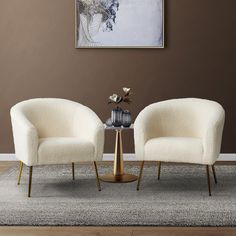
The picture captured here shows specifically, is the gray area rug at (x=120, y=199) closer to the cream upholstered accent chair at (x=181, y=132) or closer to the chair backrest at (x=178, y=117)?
the cream upholstered accent chair at (x=181, y=132)

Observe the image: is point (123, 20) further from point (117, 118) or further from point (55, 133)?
point (55, 133)

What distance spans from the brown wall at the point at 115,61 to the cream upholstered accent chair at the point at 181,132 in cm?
109

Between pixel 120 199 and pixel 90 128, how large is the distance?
74 cm

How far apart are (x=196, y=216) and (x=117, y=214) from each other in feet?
1.78

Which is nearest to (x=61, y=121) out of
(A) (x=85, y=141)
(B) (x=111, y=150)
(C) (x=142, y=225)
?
(A) (x=85, y=141)

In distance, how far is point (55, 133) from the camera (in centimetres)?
514

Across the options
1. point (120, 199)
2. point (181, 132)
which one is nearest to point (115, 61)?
point (181, 132)

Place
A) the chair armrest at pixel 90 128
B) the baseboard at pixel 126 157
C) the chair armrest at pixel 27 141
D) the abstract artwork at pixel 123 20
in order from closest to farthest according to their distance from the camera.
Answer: the chair armrest at pixel 27 141 → the chair armrest at pixel 90 128 → the abstract artwork at pixel 123 20 → the baseboard at pixel 126 157

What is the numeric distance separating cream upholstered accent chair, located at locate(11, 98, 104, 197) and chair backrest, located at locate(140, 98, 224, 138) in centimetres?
56

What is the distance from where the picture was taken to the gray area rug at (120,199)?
382 centimetres

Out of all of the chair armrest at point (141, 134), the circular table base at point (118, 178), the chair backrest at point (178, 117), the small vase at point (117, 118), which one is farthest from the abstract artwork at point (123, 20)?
the circular table base at point (118, 178)

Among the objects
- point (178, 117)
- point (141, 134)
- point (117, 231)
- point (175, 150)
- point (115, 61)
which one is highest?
point (115, 61)

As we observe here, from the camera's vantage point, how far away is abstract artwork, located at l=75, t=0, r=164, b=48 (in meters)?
6.10

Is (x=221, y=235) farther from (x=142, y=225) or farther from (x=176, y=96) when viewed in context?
(x=176, y=96)
